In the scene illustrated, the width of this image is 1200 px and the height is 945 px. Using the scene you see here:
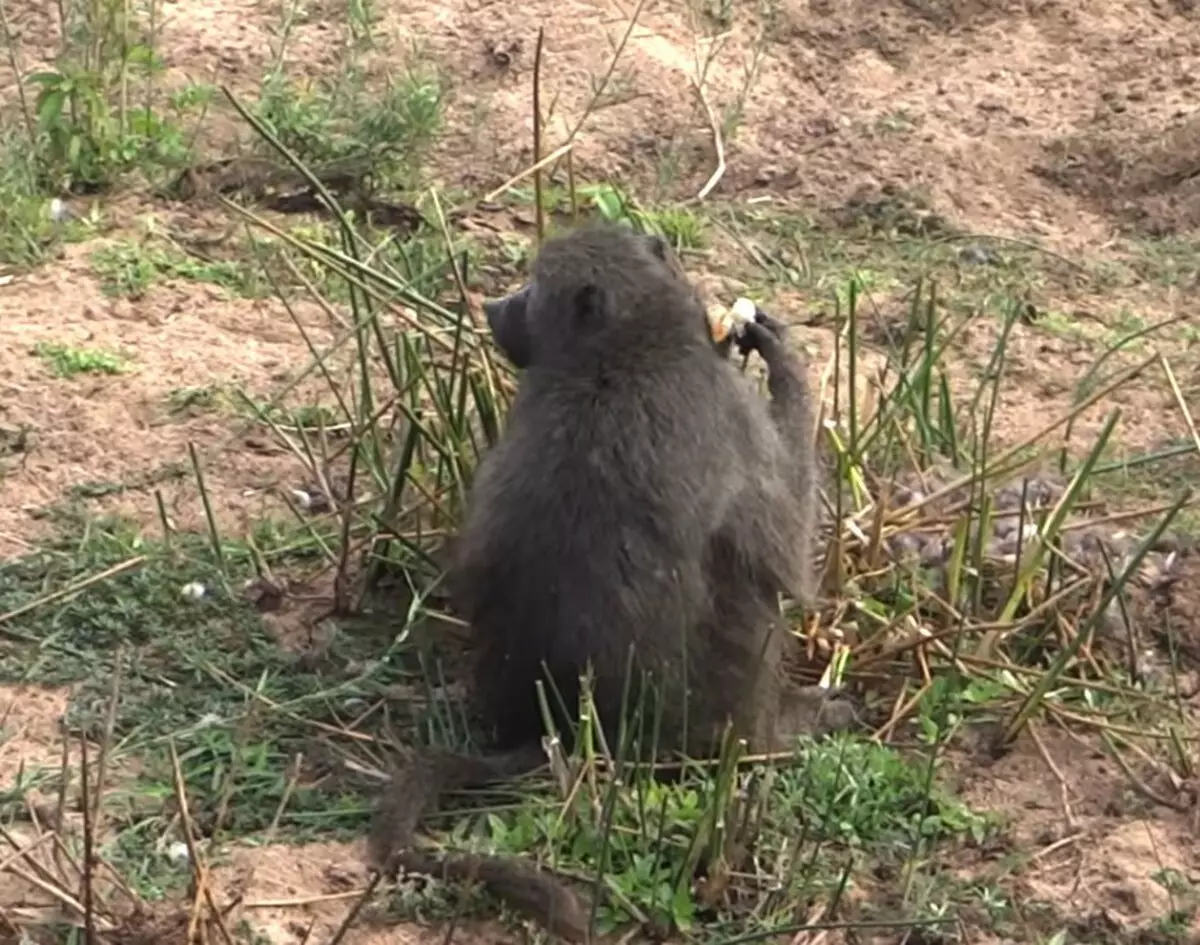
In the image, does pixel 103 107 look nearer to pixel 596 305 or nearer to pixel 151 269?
pixel 151 269

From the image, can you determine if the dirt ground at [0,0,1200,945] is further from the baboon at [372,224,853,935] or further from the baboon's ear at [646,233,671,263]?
the baboon's ear at [646,233,671,263]

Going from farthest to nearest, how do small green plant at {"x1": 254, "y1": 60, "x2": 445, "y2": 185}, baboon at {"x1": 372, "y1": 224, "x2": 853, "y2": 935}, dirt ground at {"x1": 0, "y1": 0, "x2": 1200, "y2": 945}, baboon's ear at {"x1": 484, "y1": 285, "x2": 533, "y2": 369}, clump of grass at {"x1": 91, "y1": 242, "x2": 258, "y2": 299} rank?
small green plant at {"x1": 254, "y1": 60, "x2": 445, "y2": 185}
clump of grass at {"x1": 91, "y1": 242, "x2": 258, "y2": 299}
dirt ground at {"x1": 0, "y1": 0, "x2": 1200, "y2": 945}
baboon's ear at {"x1": 484, "y1": 285, "x2": 533, "y2": 369}
baboon at {"x1": 372, "y1": 224, "x2": 853, "y2": 935}

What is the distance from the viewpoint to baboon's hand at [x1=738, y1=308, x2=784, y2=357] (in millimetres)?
4859

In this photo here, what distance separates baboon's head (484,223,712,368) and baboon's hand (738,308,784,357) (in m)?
0.25

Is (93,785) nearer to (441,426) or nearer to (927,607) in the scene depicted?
(441,426)

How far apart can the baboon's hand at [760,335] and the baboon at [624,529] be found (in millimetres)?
224

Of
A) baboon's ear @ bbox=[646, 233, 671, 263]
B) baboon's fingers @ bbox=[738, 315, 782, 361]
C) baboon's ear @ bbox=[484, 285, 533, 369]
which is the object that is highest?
baboon's ear @ bbox=[646, 233, 671, 263]

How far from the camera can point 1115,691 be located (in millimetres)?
4527

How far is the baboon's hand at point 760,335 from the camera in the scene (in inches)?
191

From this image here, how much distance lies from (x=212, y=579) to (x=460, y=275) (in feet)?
3.07

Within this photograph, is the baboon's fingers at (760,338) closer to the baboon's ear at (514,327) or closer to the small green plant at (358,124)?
the baboon's ear at (514,327)

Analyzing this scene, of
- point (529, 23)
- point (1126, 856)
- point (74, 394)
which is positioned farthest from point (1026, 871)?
point (529, 23)

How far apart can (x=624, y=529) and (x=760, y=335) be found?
77cm

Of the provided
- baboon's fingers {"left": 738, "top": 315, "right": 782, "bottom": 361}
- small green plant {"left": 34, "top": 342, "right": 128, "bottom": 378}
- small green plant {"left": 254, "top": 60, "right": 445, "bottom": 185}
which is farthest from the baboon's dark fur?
small green plant {"left": 254, "top": 60, "right": 445, "bottom": 185}
